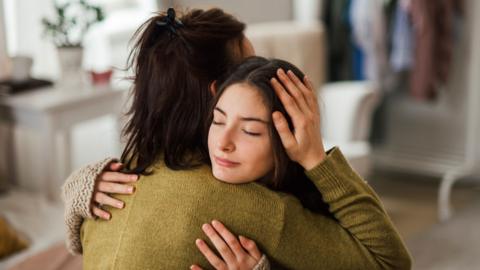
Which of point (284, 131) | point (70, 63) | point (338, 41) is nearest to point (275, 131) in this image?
point (284, 131)

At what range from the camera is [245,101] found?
101cm

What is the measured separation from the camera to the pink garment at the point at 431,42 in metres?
3.30

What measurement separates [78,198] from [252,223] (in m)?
0.32

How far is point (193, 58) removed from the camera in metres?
1.10

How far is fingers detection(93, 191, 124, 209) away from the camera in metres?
1.08

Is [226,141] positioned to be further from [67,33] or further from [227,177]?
[67,33]

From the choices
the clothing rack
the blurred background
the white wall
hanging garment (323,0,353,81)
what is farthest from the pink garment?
the white wall

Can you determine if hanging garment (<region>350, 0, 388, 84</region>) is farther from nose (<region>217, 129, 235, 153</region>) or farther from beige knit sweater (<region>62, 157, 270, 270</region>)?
nose (<region>217, 129, 235, 153</region>)

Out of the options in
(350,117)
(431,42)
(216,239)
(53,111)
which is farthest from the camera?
(431,42)

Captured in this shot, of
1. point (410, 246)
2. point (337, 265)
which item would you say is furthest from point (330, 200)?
point (410, 246)

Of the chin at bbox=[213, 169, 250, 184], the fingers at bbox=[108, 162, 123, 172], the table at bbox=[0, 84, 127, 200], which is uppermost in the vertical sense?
the chin at bbox=[213, 169, 250, 184]

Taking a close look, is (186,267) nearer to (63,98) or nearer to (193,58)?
(193,58)

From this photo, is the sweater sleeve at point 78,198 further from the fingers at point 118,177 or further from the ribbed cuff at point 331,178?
the ribbed cuff at point 331,178

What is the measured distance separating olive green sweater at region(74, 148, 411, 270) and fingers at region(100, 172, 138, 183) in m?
0.03
